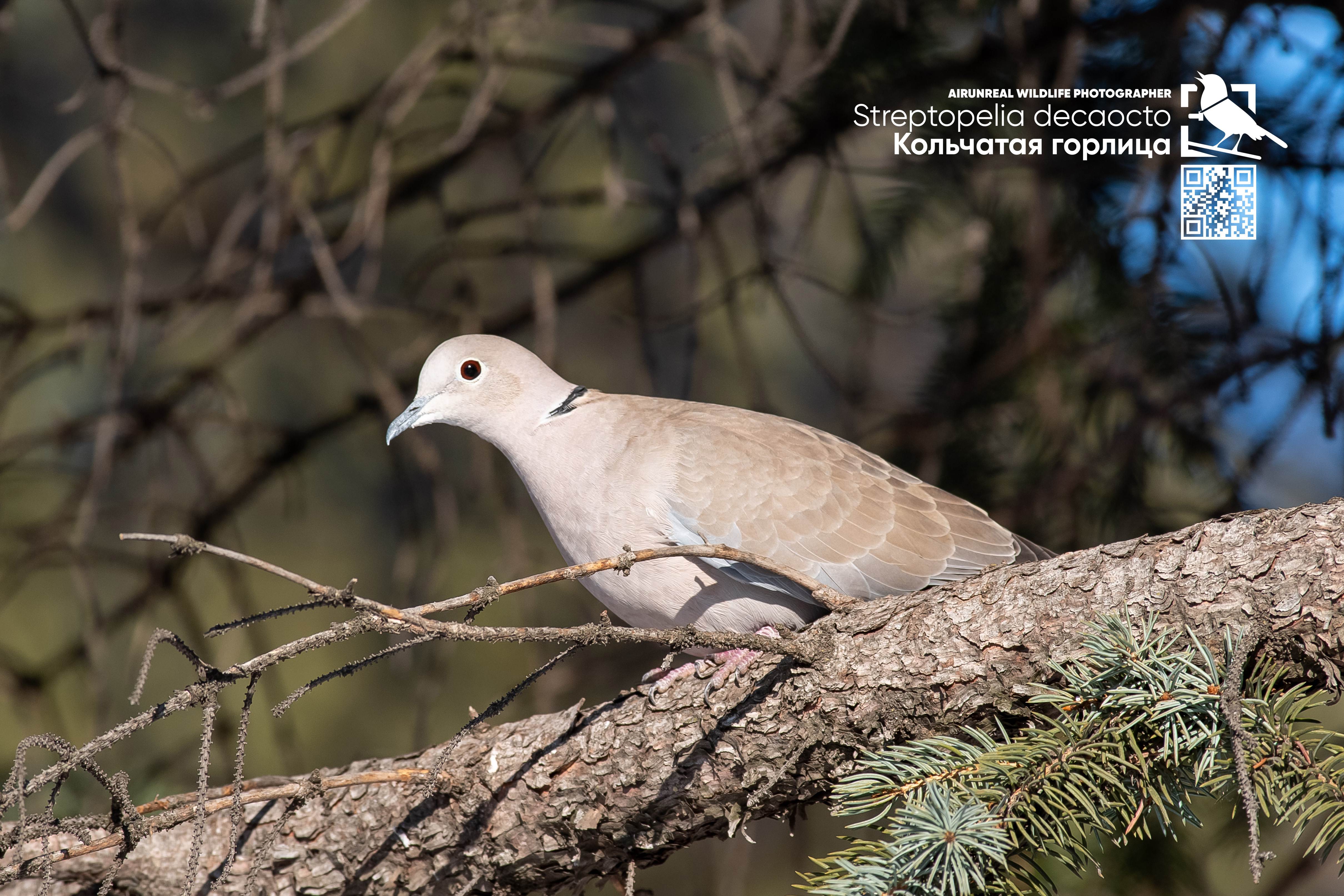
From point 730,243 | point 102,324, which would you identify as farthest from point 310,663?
point 730,243

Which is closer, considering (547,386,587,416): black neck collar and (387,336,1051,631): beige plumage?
(387,336,1051,631): beige plumage

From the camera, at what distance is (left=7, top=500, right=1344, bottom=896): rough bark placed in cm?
164

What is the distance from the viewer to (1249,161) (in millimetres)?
2906

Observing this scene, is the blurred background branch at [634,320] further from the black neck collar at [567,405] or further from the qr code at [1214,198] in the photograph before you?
the black neck collar at [567,405]

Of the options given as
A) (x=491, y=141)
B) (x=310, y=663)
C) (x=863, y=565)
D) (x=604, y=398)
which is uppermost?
(x=491, y=141)

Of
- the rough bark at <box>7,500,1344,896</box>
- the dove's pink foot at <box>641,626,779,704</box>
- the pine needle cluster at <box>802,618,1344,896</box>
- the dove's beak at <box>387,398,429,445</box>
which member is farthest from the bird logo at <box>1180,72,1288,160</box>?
the dove's beak at <box>387,398,429,445</box>

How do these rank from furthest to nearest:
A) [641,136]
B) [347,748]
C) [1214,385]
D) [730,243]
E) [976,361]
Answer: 1. [730,243]
2. [641,136]
3. [347,748]
4. [976,361]
5. [1214,385]

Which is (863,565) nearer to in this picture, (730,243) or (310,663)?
(310,663)

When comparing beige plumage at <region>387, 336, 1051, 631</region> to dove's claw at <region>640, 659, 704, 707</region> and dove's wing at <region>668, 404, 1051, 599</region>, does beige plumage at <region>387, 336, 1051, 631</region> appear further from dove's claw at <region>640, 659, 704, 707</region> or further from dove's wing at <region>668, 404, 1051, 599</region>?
dove's claw at <region>640, 659, 704, 707</region>

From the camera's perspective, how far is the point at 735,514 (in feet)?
8.26

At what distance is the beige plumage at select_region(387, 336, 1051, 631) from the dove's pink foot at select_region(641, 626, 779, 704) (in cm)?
21

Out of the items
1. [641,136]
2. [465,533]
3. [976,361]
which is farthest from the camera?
[641,136]

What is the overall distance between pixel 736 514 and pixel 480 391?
81cm

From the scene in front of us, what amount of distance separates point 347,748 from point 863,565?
3.20 meters
